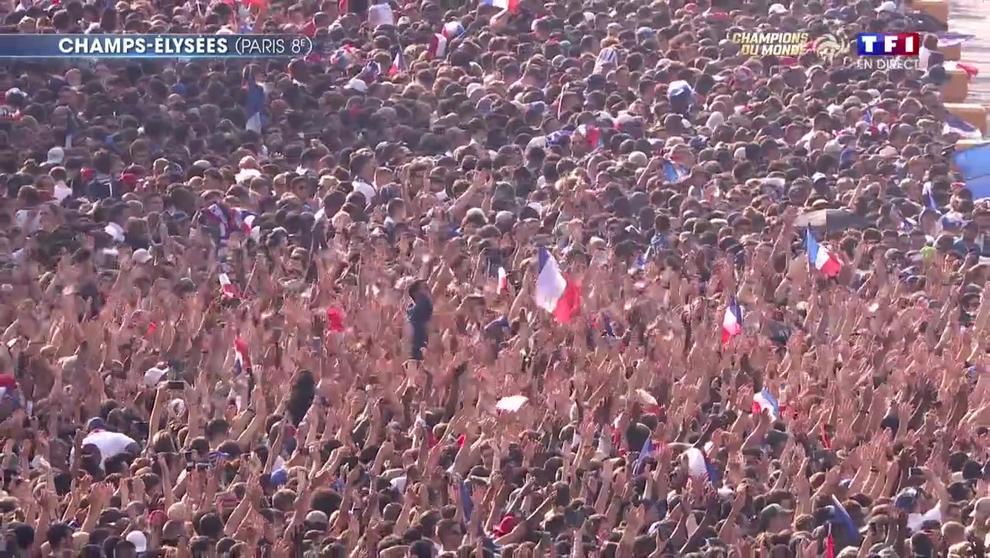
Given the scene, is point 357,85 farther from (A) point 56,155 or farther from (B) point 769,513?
(B) point 769,513

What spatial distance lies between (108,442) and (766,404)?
4.06 m

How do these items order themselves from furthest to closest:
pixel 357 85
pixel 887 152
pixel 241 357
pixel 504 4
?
pixel 504 4
pixel 357 85
pixel 887 152
pixel 241 357

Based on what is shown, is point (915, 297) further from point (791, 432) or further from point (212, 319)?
point (212, 319)

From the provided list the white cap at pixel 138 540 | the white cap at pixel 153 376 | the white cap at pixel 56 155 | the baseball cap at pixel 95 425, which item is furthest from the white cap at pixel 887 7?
the white cap at pixel 138 540

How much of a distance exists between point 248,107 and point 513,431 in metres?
9.44

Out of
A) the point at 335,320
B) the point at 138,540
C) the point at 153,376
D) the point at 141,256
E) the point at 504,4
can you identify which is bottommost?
the point at 504,4

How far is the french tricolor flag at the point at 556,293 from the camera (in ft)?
56.4

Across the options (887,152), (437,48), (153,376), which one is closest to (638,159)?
(887,152)

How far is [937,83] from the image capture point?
2827 cm

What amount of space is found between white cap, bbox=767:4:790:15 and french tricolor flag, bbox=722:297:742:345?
1277 centimetres

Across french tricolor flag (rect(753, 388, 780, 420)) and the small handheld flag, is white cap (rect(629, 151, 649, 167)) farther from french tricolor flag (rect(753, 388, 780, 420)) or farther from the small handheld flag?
french tricolor flag (rect(753, 388, 780, 420))

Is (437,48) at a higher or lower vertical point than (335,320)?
lower

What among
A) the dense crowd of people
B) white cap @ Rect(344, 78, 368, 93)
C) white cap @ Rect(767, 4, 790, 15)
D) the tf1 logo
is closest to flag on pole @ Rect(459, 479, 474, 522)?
the dense crowd of people

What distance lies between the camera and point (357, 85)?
2461cm
